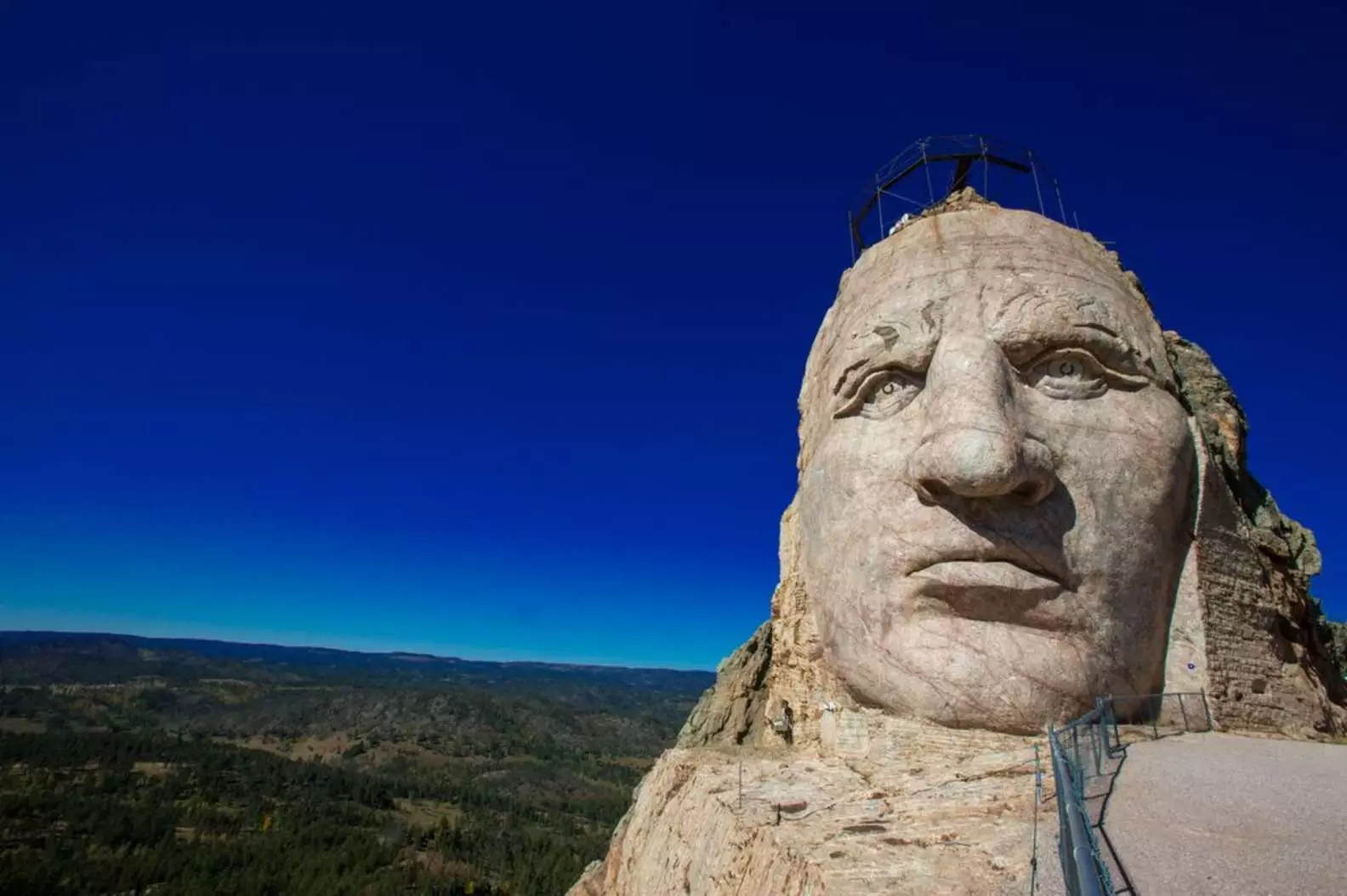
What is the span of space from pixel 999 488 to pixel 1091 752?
233 centimetres

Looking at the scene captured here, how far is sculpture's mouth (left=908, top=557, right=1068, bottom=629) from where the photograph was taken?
732 cm

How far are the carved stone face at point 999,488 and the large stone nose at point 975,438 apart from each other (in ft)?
0.06

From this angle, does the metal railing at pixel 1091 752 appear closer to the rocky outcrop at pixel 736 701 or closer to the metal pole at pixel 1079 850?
the metal pole at pixel 1079 850

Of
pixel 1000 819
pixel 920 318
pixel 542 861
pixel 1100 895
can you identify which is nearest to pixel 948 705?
pixel 1000 819

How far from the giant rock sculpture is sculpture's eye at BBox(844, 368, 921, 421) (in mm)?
28

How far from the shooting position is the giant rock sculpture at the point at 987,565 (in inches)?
280

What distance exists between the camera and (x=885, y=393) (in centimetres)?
897

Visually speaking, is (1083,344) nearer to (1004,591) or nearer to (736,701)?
(1004,591)

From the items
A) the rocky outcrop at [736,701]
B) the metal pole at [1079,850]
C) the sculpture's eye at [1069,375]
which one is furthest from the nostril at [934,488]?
the rocky outcrop at [736,701]

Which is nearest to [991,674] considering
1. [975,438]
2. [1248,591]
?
→ [975,438]

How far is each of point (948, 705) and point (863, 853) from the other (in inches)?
94.5

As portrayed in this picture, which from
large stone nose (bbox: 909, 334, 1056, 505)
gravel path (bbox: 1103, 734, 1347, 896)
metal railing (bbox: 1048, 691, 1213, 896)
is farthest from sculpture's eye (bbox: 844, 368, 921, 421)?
gravel path (bbox: 1103, 734, 1347, 896)

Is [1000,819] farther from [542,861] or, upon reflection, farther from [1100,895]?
[542,861]

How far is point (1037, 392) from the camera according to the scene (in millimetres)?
8242
